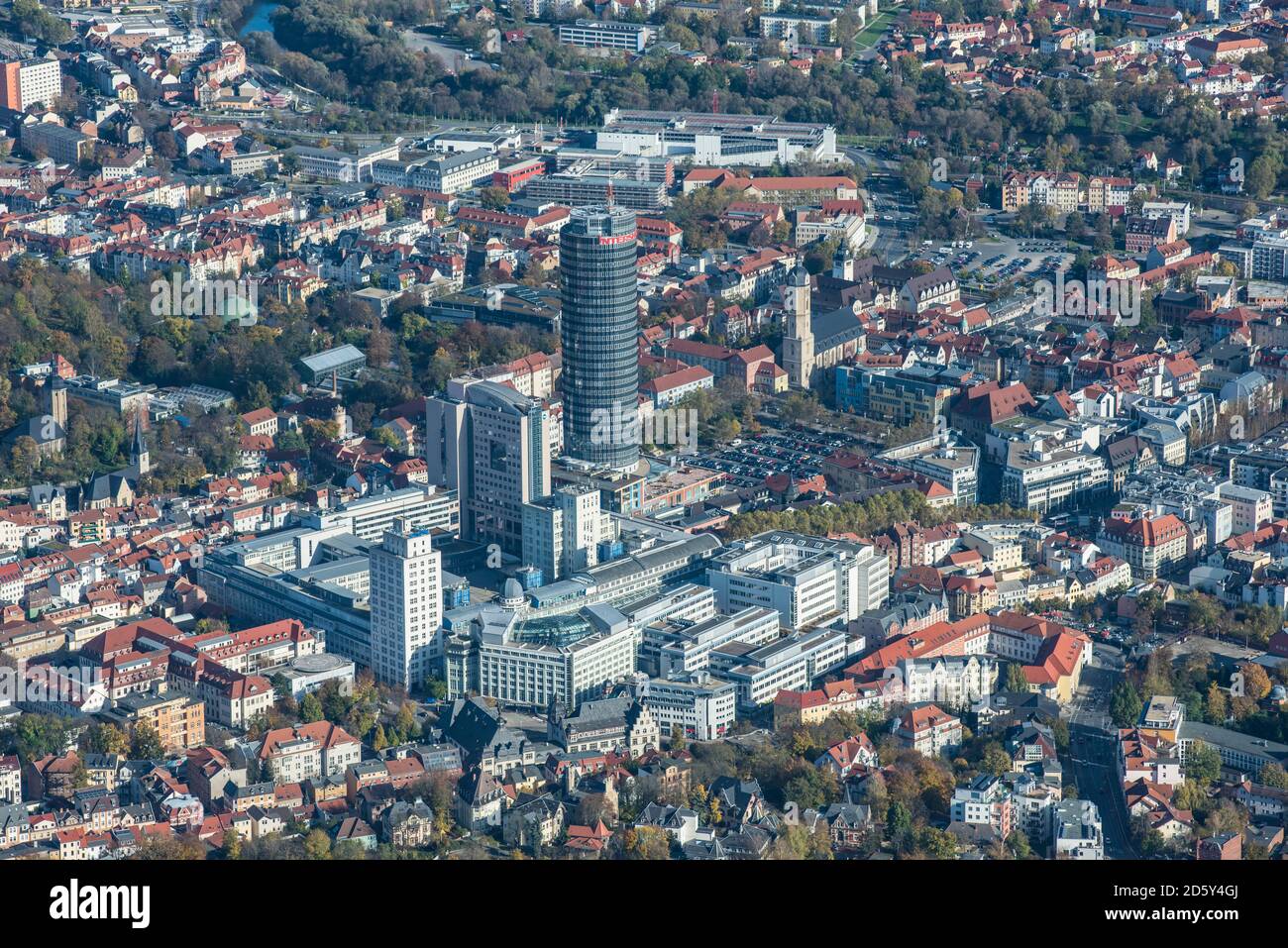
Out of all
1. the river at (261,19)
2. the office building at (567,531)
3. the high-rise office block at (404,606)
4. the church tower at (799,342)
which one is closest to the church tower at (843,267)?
the church tower at (799,342)

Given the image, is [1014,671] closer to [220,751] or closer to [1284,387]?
[220,751]

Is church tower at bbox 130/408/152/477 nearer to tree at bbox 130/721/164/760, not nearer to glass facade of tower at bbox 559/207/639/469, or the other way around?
glass facade of tower at bbox 559/207/639/469

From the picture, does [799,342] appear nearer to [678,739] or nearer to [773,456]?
[773,456]

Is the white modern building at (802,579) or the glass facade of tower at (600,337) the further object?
the glass facade of tower at (600,337)

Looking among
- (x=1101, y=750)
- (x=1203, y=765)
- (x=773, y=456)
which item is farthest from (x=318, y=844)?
(x=773, y=456)

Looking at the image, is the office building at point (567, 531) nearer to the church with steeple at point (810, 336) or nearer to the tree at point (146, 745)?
the tree at point (146, 745)

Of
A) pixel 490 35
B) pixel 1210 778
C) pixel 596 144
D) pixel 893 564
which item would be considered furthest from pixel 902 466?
pixel 490 35
